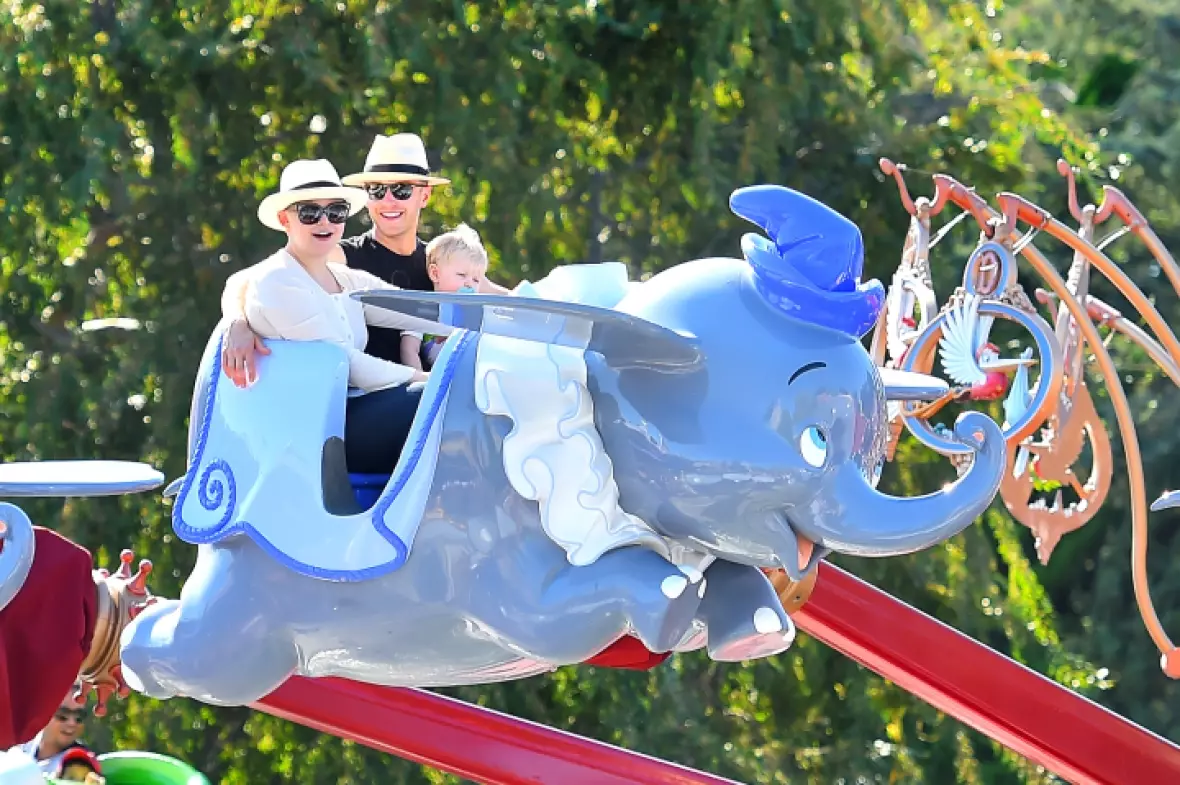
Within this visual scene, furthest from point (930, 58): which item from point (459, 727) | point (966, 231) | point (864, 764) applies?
point (459, 727)

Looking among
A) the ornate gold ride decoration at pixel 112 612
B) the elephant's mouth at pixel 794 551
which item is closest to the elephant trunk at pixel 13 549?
the ornate gold ride decoration at pixel 112 612

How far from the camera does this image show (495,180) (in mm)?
6820

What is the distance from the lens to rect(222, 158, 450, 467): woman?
280 cm

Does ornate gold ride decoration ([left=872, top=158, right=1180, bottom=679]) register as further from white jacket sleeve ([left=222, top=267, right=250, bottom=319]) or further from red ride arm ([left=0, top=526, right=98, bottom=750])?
white jacket sleeve ([left=222, top=267, right=250, bottom=319])

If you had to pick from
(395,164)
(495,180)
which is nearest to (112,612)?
(395,164)

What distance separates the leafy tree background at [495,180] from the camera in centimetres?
673

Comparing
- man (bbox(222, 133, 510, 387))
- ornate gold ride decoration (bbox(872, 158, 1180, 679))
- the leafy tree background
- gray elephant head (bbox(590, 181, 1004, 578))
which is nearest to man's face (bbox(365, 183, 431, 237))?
man (bbox(222, 133, 510, 387))

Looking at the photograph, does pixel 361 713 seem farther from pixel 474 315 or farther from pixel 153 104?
pixel 153 104

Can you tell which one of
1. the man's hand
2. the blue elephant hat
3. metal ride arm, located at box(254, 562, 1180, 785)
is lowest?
metal ride arm, located at box(254, 562, 1180, 785)

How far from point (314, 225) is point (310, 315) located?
180mm

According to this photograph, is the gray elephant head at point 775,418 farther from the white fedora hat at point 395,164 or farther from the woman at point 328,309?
the white fedora hat at point 395,164

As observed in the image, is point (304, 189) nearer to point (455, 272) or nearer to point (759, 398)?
point (455, 272)

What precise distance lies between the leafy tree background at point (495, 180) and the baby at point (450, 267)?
3386mm

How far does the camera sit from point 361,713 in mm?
4125
